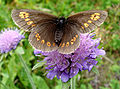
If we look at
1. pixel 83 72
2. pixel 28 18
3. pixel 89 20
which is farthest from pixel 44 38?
pixel 83 72

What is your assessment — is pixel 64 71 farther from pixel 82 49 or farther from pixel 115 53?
pixel 115 53

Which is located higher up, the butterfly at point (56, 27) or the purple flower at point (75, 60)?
the butterfly at point (56, 27)

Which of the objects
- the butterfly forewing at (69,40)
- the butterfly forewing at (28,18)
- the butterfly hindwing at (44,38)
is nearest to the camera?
the butterfly forewing at (69,40)

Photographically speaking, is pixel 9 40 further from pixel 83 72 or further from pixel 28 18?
pixel 83 72

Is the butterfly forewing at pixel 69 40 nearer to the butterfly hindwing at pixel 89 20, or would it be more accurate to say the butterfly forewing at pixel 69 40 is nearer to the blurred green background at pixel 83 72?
the butterfly hindwing at pixel 89 20

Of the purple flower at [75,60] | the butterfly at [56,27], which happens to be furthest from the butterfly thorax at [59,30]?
the purple flower at [75,60]

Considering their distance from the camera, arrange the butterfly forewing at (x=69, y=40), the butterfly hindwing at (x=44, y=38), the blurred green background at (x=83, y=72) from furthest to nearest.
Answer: the blurred green background at (x=83, y=72), the butterfly hindwing at (x=44, y=38), the butterfly forewing at (x=69, y=40)

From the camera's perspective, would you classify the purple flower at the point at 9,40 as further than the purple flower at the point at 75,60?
Yes
